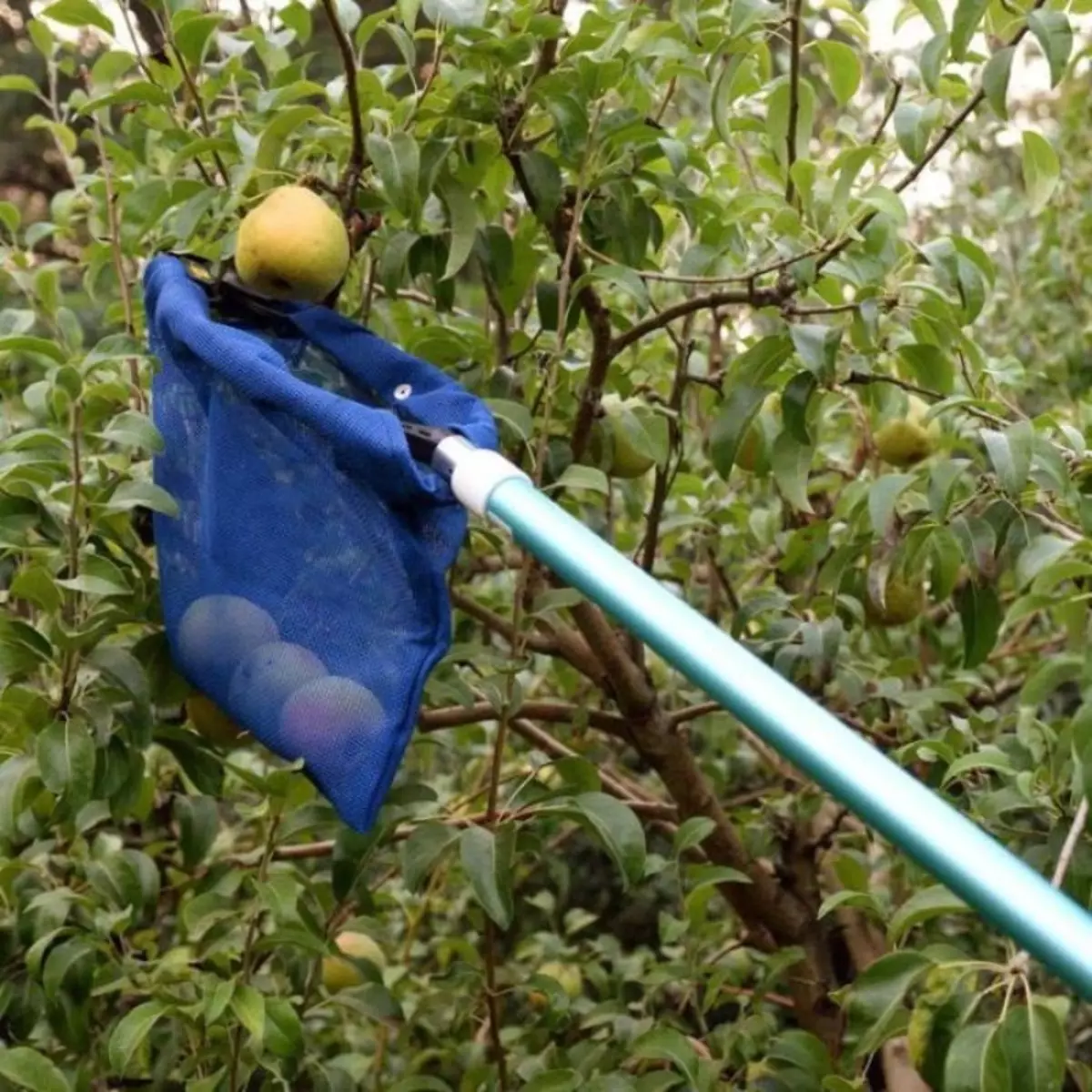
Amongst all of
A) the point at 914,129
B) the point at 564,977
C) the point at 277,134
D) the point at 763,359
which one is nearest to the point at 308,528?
the point at 277,134

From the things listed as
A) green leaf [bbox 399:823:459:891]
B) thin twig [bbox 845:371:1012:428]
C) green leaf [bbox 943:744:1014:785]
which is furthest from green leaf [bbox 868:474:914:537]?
green leaf [bbox 399:823:459:891]

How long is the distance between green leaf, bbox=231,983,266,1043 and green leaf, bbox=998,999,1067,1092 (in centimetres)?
Result: 53

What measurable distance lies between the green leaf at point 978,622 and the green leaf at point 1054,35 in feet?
1.35

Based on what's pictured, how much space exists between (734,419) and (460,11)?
39cm

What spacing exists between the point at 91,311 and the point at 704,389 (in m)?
2.30

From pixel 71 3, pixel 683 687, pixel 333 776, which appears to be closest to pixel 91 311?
pixel 683 687

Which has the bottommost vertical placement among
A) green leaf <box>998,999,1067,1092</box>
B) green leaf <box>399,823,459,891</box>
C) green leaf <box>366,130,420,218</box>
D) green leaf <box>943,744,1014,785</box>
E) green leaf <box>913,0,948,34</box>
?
green leaf <box>399,823,459,891</box>

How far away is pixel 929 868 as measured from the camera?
1.95 ft

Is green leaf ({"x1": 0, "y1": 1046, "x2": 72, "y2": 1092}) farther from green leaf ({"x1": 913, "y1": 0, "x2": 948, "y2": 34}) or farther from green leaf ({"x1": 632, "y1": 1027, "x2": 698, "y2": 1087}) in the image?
green leaf ({"x1": 913, "y1": 0, "x2": 948, "y2": 34})

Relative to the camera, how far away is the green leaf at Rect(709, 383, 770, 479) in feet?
3.94

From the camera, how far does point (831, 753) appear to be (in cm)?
62

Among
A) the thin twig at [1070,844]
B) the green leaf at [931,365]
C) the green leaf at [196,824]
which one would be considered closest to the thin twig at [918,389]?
the green leaf at [931,365]

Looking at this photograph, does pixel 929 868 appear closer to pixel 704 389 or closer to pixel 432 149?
pixel 432 149

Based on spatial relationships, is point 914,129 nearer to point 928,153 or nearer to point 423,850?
point 928,153
